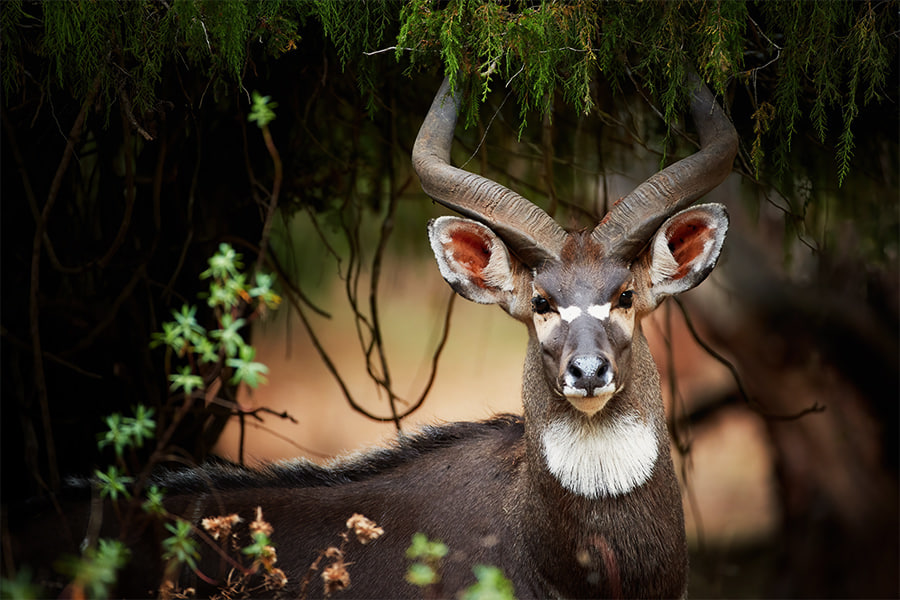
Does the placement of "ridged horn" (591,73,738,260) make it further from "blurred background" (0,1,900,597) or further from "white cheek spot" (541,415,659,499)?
"white cheek spot" (541,415,659,499)

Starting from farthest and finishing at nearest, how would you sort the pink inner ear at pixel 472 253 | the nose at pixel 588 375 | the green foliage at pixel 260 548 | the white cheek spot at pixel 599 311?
the pink inner ear at pixel 472 253 → the white cheek spot at pixel 599 311 → the nose at pixel 588 375 → the green foliage at pixel 260 548

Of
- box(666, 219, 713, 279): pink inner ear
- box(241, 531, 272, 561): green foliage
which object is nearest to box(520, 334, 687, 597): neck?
box(666, 219, 713, 279): pink inner ear

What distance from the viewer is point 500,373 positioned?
54.9 feet

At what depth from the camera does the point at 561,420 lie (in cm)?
481

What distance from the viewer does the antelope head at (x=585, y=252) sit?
468cm

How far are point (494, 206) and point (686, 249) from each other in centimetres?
99

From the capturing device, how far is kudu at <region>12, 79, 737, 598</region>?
4742 mm

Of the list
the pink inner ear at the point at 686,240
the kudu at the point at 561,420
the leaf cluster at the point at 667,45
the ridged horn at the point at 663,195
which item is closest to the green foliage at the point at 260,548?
the kudu at the point at 561,420

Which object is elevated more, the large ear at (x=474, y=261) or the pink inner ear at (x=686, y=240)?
the pink inner ear at (x=686, y=240)

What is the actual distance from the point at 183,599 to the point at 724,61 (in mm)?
3854

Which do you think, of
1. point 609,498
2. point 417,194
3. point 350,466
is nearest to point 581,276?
point 609,498

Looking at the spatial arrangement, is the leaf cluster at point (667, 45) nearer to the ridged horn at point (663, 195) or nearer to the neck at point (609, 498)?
the ridged horn at point (663, 195)

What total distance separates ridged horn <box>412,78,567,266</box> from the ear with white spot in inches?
19.8

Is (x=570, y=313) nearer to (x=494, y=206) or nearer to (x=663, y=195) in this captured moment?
(x=494, y=206)
